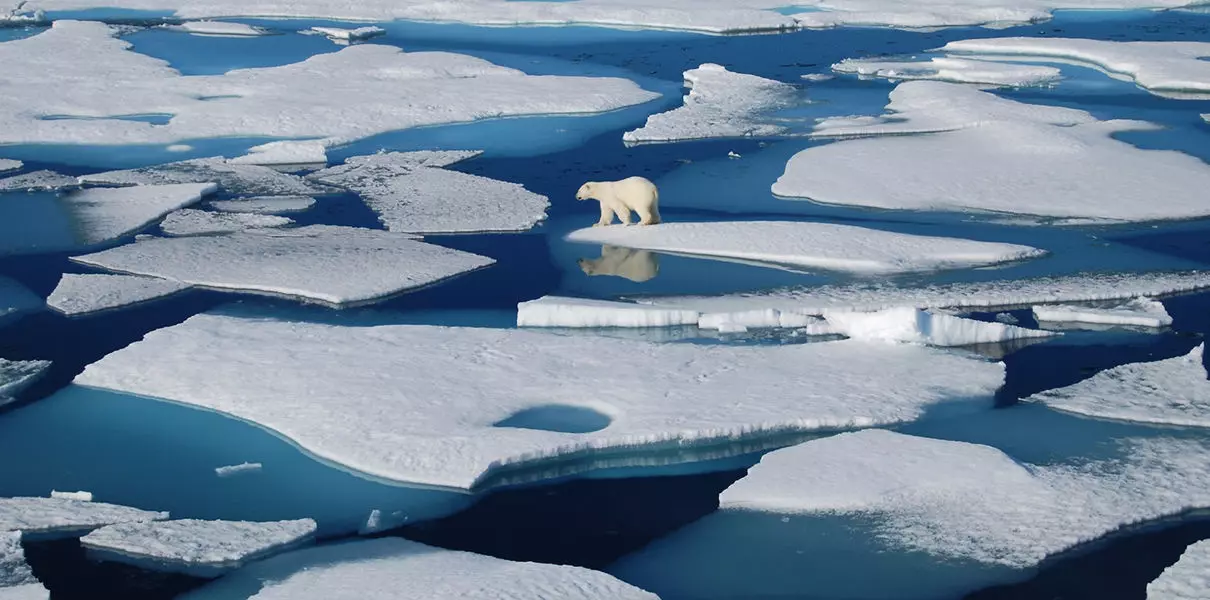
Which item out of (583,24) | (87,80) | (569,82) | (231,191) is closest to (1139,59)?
(569,82)

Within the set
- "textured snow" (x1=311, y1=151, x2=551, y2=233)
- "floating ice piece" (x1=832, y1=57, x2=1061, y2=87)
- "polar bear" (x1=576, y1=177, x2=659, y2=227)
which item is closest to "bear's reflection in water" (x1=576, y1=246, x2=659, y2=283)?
"polar bear" (x1=576, y1=177, x2=659, y2=227)

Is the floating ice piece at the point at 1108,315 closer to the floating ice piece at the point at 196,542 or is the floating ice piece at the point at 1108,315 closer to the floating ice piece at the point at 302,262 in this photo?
the floating ice piece at the point at 302,262

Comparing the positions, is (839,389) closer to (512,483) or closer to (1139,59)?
(512,483)

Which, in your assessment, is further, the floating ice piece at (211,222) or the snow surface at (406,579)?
the floating ice piece at (211,222)

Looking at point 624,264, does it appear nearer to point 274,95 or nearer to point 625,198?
point 625,198

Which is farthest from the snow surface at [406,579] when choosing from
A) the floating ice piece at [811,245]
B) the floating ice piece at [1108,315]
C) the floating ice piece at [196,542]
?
the floating ice piece at [811,245]

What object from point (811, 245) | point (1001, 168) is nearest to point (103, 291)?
point (811, 245)
